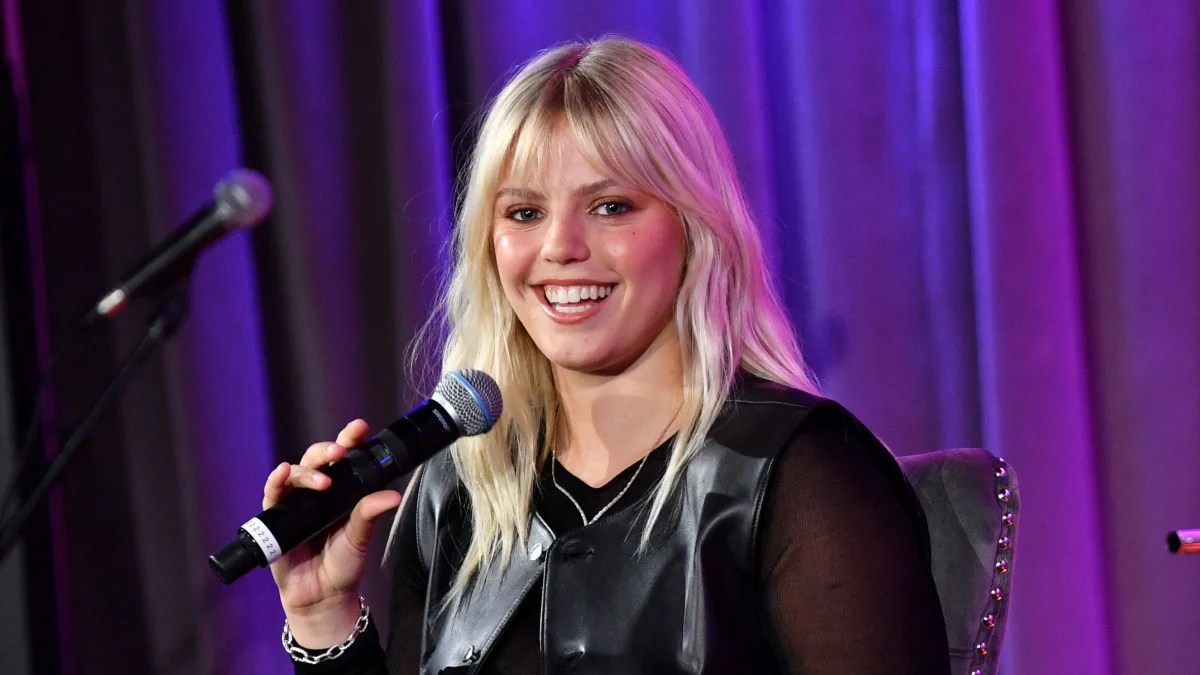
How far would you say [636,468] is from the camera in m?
1.76

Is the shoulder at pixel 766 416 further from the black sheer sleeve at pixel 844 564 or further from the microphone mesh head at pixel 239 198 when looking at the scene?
the microphone mesh head at pixel 239 198

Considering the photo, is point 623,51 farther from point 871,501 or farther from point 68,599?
point 68,599

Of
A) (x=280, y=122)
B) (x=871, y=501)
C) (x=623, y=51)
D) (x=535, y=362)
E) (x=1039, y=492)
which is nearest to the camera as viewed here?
(x=871, y=501)

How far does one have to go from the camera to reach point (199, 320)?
256 centimetres

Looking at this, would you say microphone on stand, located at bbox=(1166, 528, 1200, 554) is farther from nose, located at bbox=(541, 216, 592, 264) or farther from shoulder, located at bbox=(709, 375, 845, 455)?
nose, located at bbox=(541, 216, 592, 264)

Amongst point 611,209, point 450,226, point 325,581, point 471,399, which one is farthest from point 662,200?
point 450,226

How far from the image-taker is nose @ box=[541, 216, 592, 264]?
5.55 ft

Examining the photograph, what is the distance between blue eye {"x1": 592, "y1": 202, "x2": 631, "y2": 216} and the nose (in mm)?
31

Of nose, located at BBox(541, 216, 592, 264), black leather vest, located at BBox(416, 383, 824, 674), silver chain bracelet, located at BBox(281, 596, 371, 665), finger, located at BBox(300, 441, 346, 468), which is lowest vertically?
silver chain bracelet, located at BBox(281, 596, 371, 665)

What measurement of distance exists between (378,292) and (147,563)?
0.70 meters

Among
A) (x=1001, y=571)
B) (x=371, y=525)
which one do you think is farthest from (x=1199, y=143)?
(x=371, y=525)

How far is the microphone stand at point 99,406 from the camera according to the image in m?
1.16

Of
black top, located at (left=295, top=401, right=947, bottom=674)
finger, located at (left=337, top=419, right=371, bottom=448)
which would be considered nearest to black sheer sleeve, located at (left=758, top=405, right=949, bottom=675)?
black top, located at (left=295, top=401, right=947, bottom=674)

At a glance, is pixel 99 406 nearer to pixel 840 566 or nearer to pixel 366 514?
pixel 366 514
